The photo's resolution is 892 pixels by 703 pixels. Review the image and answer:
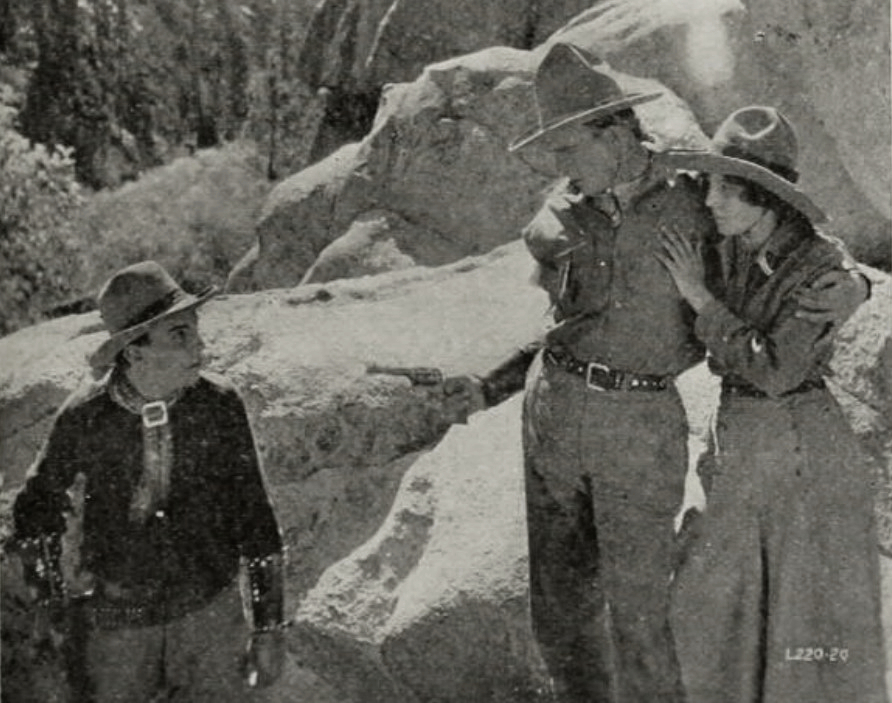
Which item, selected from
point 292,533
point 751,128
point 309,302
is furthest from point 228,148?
point 751,128

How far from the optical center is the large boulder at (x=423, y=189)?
521 cm

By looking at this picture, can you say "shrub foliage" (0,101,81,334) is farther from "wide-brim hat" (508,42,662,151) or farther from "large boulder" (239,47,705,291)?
"wide-brim hat" (508,42,662,151)

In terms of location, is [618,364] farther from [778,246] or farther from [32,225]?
[32,225]

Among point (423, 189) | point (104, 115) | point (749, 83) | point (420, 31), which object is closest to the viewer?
point (104, 115)

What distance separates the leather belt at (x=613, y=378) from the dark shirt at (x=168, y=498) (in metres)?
0.72

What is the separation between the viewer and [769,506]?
297 cm

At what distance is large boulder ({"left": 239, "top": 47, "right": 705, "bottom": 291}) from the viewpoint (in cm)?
521

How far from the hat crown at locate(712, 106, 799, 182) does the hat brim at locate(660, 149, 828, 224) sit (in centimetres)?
2

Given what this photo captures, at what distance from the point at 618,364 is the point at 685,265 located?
25 cm

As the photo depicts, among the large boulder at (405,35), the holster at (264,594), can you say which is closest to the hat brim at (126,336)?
the holster at (264,594)

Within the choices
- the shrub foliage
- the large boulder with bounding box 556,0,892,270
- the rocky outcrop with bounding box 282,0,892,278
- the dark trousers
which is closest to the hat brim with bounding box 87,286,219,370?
the dark trousers

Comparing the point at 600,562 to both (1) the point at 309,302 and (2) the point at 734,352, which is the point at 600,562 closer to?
(2) the point at 734,352

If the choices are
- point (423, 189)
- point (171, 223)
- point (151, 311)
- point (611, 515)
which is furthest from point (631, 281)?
point (423, 189)

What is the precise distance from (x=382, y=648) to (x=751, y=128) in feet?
5.10
